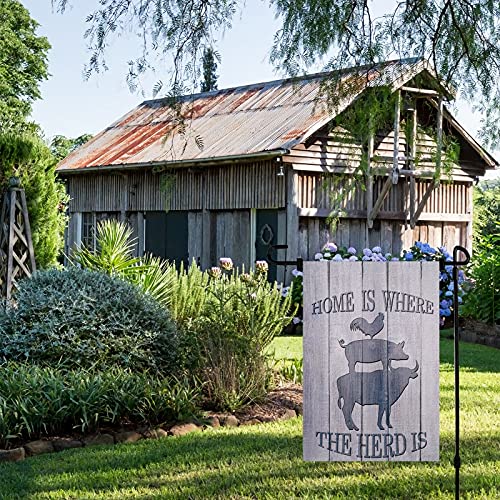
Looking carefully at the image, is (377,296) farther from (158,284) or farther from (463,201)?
(463,201)

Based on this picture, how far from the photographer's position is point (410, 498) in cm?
560

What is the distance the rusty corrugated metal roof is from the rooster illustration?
414 inches

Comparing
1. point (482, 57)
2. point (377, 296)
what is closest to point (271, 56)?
point (482, 57)

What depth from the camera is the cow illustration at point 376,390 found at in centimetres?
472

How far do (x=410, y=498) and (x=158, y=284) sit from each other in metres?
5.47

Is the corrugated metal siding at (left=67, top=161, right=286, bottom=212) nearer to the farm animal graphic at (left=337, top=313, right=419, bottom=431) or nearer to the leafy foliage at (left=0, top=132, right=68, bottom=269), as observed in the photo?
the leafy foliage at (left=0, top=132, right=68, bottom=269)

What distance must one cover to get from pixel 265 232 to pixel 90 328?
368 inches

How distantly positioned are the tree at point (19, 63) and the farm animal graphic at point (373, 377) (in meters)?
27.1

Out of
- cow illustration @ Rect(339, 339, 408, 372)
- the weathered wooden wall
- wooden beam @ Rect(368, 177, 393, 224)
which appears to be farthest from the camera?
wooden beam @ Rect(368, 177, 393, 224)

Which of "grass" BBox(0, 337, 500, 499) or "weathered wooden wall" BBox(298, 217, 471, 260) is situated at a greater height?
"weathered wooden wall" BBox(298, 217, 471, 260)

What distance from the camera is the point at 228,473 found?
6117mm

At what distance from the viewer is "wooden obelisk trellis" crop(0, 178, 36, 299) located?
11.4m

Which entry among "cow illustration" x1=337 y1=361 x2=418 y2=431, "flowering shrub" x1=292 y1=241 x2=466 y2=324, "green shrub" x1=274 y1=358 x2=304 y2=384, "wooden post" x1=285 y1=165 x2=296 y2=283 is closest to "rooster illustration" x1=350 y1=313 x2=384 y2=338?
"cow illustration" x1=337 y1=361 x2=418 y2=431

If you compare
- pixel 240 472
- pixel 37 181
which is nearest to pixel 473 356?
pixel 37 181
